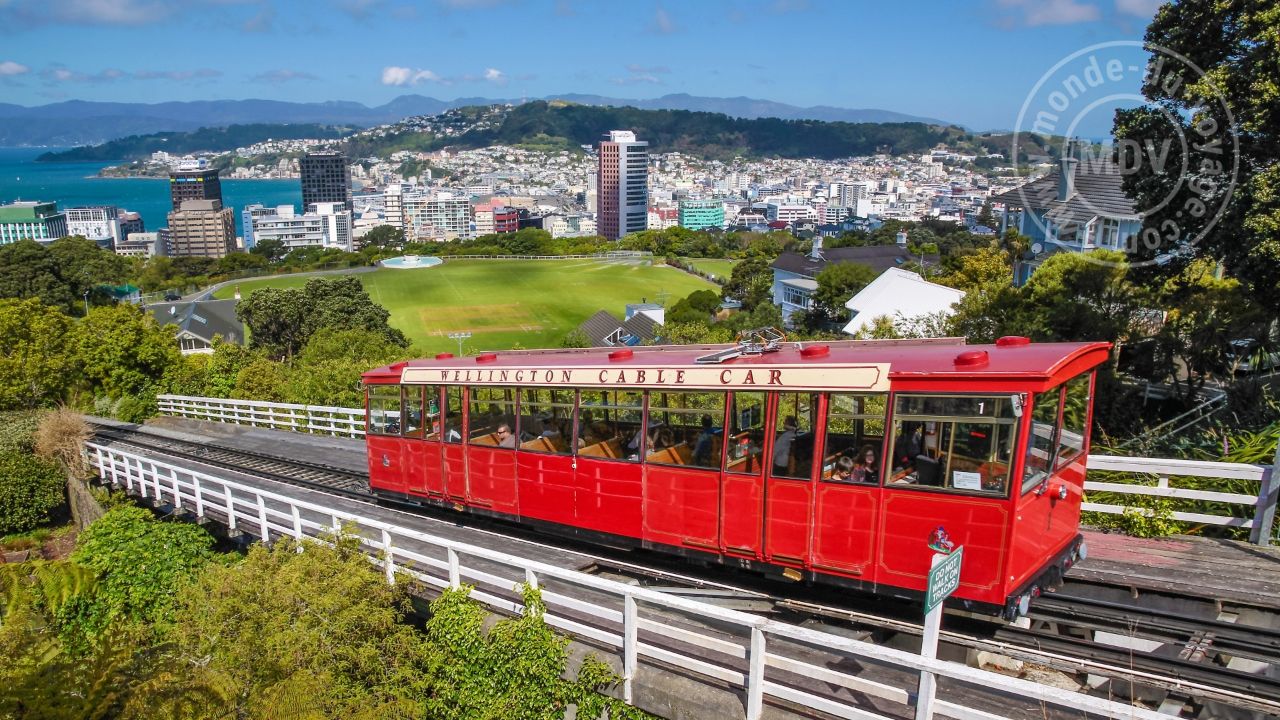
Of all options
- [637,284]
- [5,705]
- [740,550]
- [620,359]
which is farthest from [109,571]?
[637,284]

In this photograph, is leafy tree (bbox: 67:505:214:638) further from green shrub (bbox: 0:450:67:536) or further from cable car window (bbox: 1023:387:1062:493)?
cable car window (bbox: 1023:387:1062:493)

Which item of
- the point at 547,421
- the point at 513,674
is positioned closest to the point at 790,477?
the point at 513,674

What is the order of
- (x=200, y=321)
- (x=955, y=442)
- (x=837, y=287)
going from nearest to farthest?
(x=955, y=442) < (x=837, y=287) < (x=200, y=321)

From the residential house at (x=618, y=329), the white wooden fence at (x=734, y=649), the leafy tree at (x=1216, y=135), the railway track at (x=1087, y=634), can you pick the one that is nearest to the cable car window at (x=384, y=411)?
the white wooden fence at (x=734, y=649)

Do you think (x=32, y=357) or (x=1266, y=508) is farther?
(x=32, y=357)

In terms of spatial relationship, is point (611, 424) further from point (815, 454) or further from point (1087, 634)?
point (1087, 634)

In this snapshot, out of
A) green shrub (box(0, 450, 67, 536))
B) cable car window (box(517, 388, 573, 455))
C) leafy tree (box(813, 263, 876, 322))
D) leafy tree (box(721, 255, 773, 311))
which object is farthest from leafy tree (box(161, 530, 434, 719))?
leafy tree (box(721, 255, 773, 311))

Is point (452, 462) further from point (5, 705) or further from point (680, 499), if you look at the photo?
point (5, 705)
